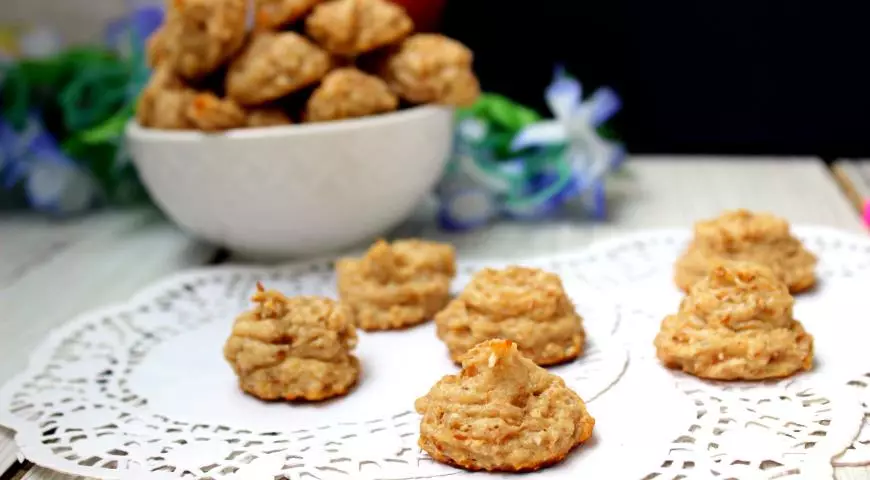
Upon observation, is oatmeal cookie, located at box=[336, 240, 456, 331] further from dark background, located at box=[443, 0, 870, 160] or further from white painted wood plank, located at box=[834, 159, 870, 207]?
dark background, located at box=[443, 0, 870, 160]

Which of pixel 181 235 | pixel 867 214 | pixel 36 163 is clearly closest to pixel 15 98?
pixel 36 163

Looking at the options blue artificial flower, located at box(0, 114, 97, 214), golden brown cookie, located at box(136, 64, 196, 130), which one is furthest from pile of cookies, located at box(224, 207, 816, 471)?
blue artificial flower, located at box(0, 114, 97, 214)

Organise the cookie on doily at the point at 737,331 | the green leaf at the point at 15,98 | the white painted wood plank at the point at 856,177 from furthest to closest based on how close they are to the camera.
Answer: the green leaf at the point at 15,98 < the white painted wood plank at the point at 856,177 < the cookie on doily at the point at 737,331

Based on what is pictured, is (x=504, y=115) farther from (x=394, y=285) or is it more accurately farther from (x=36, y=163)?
(x=36, y=163)

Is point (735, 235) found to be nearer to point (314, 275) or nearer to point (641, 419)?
point (641, 419)

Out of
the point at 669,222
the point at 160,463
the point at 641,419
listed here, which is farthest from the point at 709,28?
the point at 160,463

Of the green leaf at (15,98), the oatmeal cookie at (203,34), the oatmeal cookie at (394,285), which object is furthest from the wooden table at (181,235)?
the oatmeal cookie at (203,34)

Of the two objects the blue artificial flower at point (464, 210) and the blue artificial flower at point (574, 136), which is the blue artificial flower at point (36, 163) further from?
the blue artificial flower at point (574, 136)

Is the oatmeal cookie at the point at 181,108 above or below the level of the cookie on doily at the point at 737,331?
above
